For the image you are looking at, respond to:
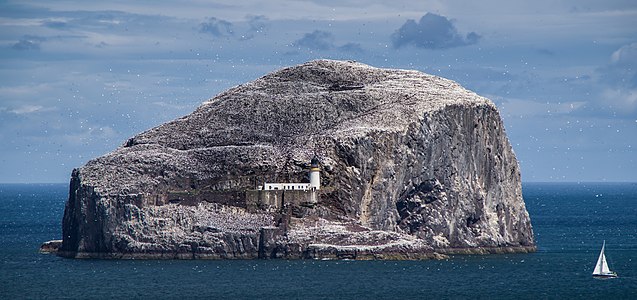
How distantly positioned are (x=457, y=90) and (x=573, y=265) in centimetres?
2419

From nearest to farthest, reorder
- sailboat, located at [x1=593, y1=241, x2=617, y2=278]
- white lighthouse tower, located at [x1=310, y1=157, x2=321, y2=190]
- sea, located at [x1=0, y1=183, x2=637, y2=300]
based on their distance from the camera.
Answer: sea, located at [x1=0, y1=183, x2=637, y2=300] → sailboat, located at [x1=593, y1=241, x2=617, y2=278] → white lighthouse tower, located at [x1=310, y1=157, x2=321, y2=190]

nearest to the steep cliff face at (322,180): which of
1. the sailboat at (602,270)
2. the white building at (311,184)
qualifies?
the white building at (311,184)

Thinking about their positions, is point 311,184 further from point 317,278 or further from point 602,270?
point 602,270

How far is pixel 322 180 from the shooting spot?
14038 centimetres

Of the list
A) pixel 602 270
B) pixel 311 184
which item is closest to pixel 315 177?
pixel 311 184

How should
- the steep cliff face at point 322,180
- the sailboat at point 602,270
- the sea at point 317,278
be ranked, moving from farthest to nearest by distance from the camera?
the steep cliff face at point 322,180 → the sailboat at point 602,270 → the sea at point 317,278

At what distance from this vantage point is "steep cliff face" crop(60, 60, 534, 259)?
135 metres

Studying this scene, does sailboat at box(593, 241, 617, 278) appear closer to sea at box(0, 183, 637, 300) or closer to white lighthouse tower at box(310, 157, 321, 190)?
sea at box(0, 183, 637, 300)

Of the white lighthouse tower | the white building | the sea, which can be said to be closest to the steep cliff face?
the white lighthouse tower

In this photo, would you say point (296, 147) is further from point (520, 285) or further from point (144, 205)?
point (520, 285)

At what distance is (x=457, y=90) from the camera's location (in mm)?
155625

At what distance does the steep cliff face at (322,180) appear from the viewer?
135375 millimetres

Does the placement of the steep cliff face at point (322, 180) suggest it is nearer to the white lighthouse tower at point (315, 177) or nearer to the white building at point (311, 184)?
the white lighthouse tower at point (315, 177)

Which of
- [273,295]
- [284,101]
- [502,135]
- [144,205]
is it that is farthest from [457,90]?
[273,295]
